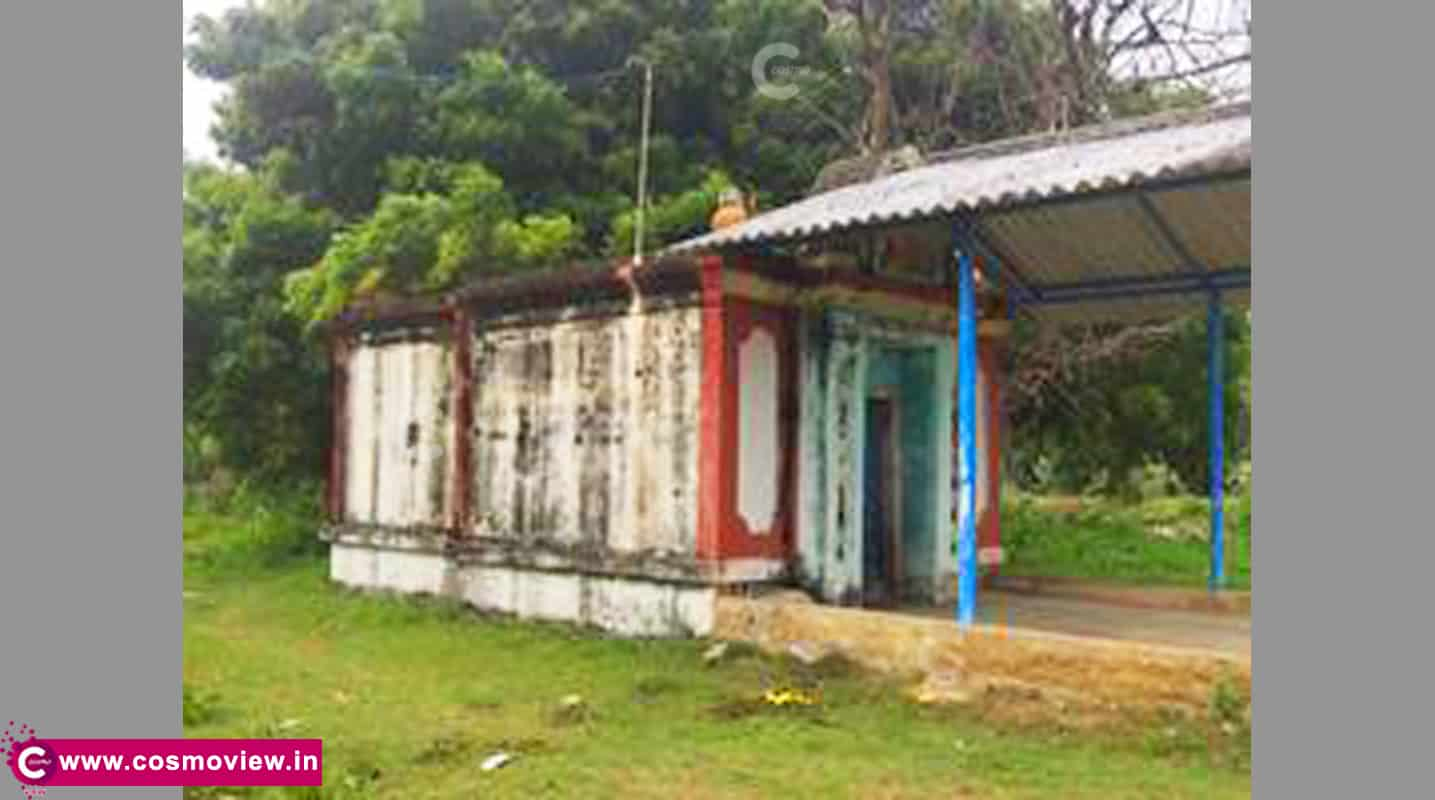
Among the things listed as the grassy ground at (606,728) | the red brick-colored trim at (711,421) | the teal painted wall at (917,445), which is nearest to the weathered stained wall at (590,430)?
the red brick-colored trim at (711,421)

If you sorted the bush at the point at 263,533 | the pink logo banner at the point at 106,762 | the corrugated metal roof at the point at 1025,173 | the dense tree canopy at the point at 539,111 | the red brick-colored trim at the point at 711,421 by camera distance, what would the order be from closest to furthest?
1. the pink logo banner at the point at 106,762
2. the corrugated metal roof at the point at 1025,173
3. the red brick-colored trim at the point at 711,421
4. the dense tree canopy at the point at 539,111
5. the bush at the point at 263,533

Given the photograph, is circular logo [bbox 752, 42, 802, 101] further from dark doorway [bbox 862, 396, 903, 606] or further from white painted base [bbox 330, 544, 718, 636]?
white painted base [bbox 330, 544, 718, 636]

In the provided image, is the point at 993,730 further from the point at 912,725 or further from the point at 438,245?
the point at 438,245

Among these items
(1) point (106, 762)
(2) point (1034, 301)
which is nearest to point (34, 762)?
(1) point (106, 762)

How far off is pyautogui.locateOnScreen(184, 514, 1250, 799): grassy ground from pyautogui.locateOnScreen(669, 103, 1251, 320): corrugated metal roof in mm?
3217

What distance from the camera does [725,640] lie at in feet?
35.1

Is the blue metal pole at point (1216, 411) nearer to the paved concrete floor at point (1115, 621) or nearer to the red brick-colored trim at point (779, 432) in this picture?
the paved concrete floor at point (1115, 621)

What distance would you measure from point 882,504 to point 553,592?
3.16 meters

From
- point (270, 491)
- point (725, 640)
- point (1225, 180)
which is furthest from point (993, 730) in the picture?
point (270, 491)

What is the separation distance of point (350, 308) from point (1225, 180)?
10.2m

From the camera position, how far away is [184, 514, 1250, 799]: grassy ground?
7.21 metres

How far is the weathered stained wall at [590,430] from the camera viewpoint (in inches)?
445

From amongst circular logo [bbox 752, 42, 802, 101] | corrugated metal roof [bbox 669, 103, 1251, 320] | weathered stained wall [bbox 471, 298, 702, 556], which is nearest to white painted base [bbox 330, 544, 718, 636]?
weathered stained wall [bbox 471, 298, 702, 556]

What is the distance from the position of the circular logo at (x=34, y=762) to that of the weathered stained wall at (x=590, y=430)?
7.72 m
